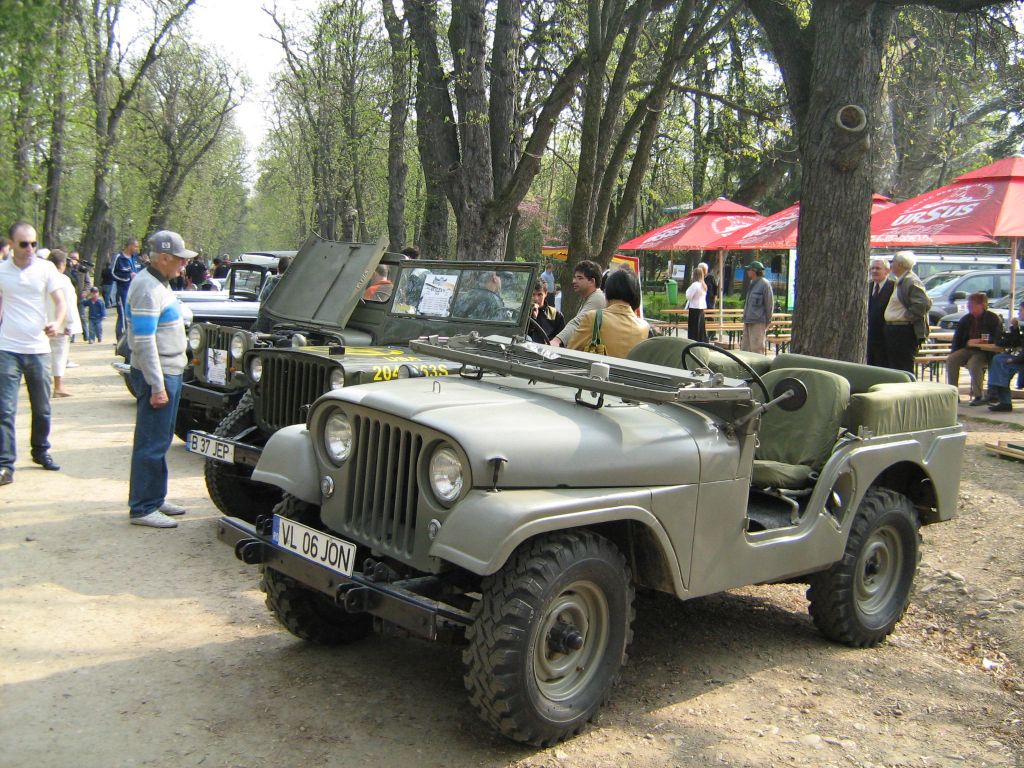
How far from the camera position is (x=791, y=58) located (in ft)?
27.0

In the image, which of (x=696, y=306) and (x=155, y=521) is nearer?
(x=155, y=521)

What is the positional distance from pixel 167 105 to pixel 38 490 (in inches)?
1454

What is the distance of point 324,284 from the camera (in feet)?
28.1

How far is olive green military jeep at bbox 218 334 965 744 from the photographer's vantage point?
3461 millimetres

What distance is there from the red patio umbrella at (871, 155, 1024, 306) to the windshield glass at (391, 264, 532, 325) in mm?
6549

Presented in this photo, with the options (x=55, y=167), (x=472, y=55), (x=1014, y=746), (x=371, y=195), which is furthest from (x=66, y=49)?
(x=1014, y=746)

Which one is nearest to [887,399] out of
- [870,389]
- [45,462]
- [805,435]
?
[870,389]

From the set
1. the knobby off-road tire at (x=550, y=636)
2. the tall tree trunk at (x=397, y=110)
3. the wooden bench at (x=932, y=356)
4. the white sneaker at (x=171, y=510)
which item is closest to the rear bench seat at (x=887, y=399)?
the knobby off-road tire at (x=550, y=636)

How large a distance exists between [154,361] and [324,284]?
2.61 meters

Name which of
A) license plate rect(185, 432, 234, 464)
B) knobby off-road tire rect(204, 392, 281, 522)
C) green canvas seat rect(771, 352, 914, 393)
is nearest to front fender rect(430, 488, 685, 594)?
green canvas seat rect(771, 352, 914, 393)

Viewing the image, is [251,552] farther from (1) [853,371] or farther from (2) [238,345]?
(2) [238,345]

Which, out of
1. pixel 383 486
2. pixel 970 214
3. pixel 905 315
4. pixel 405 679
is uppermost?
pixel 970 214

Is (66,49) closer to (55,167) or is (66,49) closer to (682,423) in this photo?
(55,167)

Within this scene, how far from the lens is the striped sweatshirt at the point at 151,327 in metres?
6.11
